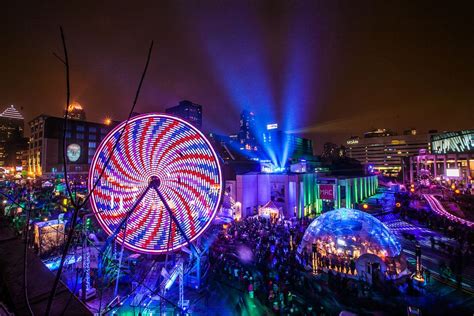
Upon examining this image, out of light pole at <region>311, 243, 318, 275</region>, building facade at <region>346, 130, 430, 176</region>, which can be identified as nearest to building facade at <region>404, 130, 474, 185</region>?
building facade at <region>346, 130, 430, 176</region>

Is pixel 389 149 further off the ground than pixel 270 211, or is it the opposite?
pixel 389 149

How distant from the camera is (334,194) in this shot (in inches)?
1341

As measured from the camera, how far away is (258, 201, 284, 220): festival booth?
30562 millimetres

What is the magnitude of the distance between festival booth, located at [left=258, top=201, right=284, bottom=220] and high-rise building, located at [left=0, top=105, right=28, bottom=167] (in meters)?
78.7

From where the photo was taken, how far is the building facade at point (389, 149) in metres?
111

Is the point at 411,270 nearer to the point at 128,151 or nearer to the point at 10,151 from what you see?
the point at 128,151

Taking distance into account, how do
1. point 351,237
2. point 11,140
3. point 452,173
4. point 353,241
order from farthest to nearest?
1. point 11,140
2. point 452,173
3. point 351,237
4. point 353,241

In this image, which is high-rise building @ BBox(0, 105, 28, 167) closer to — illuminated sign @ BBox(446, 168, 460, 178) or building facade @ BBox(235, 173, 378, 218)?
building facade @ BBox(235, 173, 378, 218)

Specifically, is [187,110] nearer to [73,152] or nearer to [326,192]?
[73,152]

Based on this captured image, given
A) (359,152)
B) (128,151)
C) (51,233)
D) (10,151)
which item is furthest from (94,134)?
(359,152)

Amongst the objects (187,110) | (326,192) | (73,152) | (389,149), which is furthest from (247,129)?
(326,192)

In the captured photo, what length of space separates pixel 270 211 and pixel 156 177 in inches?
870

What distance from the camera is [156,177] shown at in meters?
11.7

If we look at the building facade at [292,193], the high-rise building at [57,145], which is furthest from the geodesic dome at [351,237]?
the high-rise building at [57,145]
